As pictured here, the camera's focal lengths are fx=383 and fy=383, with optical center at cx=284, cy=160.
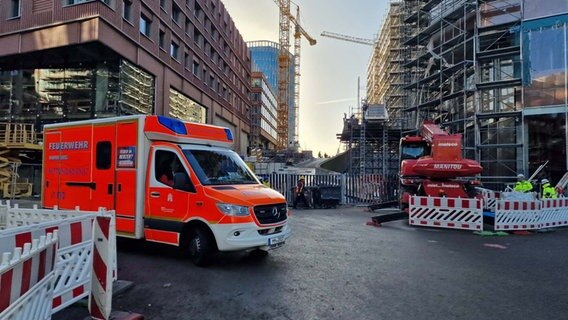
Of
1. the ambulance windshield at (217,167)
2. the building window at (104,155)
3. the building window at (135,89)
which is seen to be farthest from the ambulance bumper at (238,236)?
the building window at (135,89)

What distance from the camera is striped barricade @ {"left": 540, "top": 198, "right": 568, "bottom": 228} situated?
39.1 feet

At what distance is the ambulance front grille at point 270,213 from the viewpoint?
6629mm

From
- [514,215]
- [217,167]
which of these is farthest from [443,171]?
[217,167]

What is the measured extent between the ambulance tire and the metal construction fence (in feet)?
38.0

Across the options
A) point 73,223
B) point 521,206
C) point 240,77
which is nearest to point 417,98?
point 521,206

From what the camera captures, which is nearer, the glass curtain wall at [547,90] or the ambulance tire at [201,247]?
the ambulance tire at [201,247]

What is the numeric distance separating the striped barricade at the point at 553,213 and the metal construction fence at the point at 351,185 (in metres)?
8.27

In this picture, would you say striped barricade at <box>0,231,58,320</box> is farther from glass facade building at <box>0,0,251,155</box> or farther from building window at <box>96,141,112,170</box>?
glass facade building at <box>0,0,251,155</box>

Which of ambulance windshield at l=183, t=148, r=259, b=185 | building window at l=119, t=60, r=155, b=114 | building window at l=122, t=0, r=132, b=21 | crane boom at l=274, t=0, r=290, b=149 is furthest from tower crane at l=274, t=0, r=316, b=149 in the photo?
A: ambulance windshield at l=183, t=148, r=259, b=185

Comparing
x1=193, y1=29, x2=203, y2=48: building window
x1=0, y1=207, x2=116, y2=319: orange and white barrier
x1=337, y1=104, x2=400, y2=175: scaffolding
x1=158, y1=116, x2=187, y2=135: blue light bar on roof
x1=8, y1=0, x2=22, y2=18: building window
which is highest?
x1=193, y1=29, x2=203, y2=48: building window

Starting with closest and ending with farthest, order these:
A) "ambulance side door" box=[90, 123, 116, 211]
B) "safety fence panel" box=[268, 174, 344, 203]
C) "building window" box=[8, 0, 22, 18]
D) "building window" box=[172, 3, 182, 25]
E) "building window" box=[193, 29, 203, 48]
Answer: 1. "ambulance side door" box=[90, 123, 116, 211]
2. "safety fence panel" box=[268, 174, 344, 203]
3. "building window" box=[8, 0, 22, 18]
4. "building window" box=[172, 3, 182, 25]
5. "building window" box=[193, 29, 203, 48]

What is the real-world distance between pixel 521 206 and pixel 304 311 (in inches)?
379

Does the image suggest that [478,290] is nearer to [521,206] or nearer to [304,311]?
[304,311]

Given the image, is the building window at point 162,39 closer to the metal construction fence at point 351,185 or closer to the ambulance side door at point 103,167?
the metal construction fence at point 351,185
